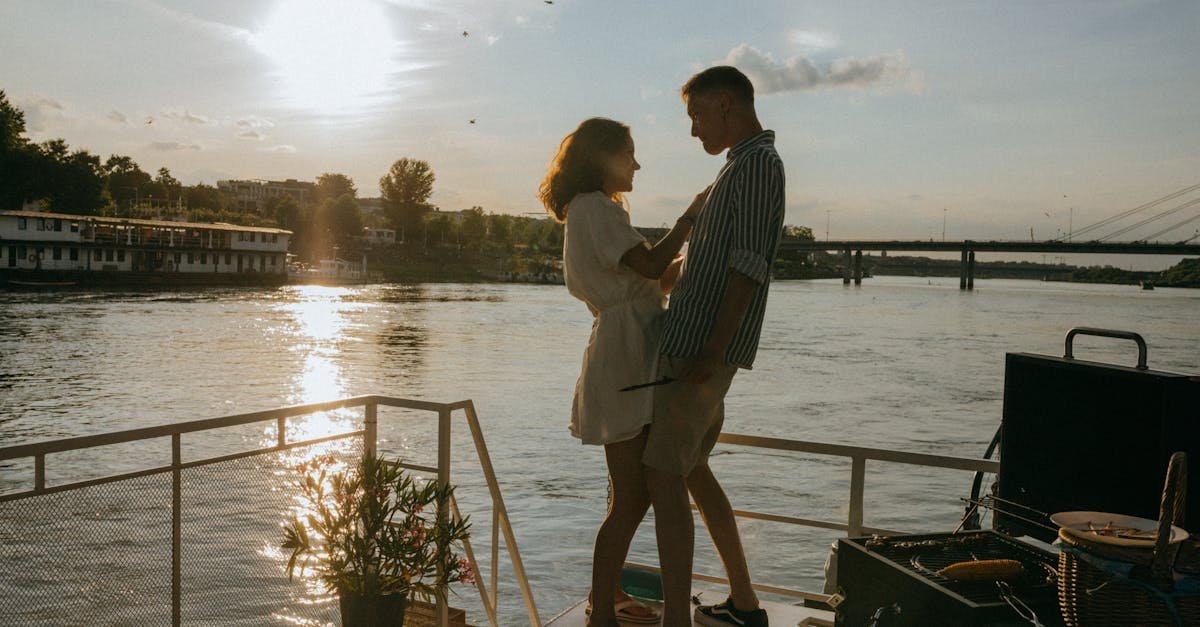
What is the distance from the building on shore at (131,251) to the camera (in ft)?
177

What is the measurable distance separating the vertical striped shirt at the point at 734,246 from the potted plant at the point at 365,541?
83cm

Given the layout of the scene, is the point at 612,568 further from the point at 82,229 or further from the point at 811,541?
the point at 82,229

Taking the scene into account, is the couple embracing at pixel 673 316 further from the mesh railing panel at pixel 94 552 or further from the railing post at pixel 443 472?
the mesh railing panel at pixel 94 552

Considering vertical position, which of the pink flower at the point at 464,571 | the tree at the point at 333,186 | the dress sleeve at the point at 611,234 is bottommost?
the pink flower at the point at 464,571

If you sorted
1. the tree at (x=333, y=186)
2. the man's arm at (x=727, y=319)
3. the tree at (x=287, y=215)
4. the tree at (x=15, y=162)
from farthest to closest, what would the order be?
the tree at (x=333, y=186) → the tree at (x=287, y=215) → the tree at (x=15, y=162) → the man's arm at (x=727, y=319)

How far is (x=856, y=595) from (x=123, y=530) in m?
1.53

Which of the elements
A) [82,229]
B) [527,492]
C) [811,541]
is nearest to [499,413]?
[527,492]

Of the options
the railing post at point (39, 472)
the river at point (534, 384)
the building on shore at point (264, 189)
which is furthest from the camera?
the building on shore at point (264, 189)

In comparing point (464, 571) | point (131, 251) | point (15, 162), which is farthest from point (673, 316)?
point (15, 162)

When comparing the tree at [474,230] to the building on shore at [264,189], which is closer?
the tree at [474,230]

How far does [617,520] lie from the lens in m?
2.27

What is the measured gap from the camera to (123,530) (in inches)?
78.3

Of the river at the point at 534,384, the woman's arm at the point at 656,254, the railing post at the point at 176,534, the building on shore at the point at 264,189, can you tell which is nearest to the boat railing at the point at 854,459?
the woman's arm at the point at 656,254

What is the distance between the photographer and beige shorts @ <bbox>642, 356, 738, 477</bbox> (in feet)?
6.96
